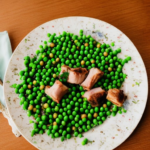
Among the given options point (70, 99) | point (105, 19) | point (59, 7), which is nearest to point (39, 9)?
point (59, 7)

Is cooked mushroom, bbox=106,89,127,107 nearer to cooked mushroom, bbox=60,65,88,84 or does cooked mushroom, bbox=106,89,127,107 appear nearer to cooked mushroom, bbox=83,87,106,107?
cooked mushroom, bbox=83,87,106,107

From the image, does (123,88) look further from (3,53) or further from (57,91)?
(3,53)

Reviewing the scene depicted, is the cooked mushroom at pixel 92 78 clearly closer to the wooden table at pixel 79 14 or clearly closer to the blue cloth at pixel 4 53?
the wooden table at pixel 79 14

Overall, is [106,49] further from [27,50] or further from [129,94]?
[27,50]

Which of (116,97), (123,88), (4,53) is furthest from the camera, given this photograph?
(4,53)

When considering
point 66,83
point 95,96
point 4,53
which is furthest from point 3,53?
point 95,96
